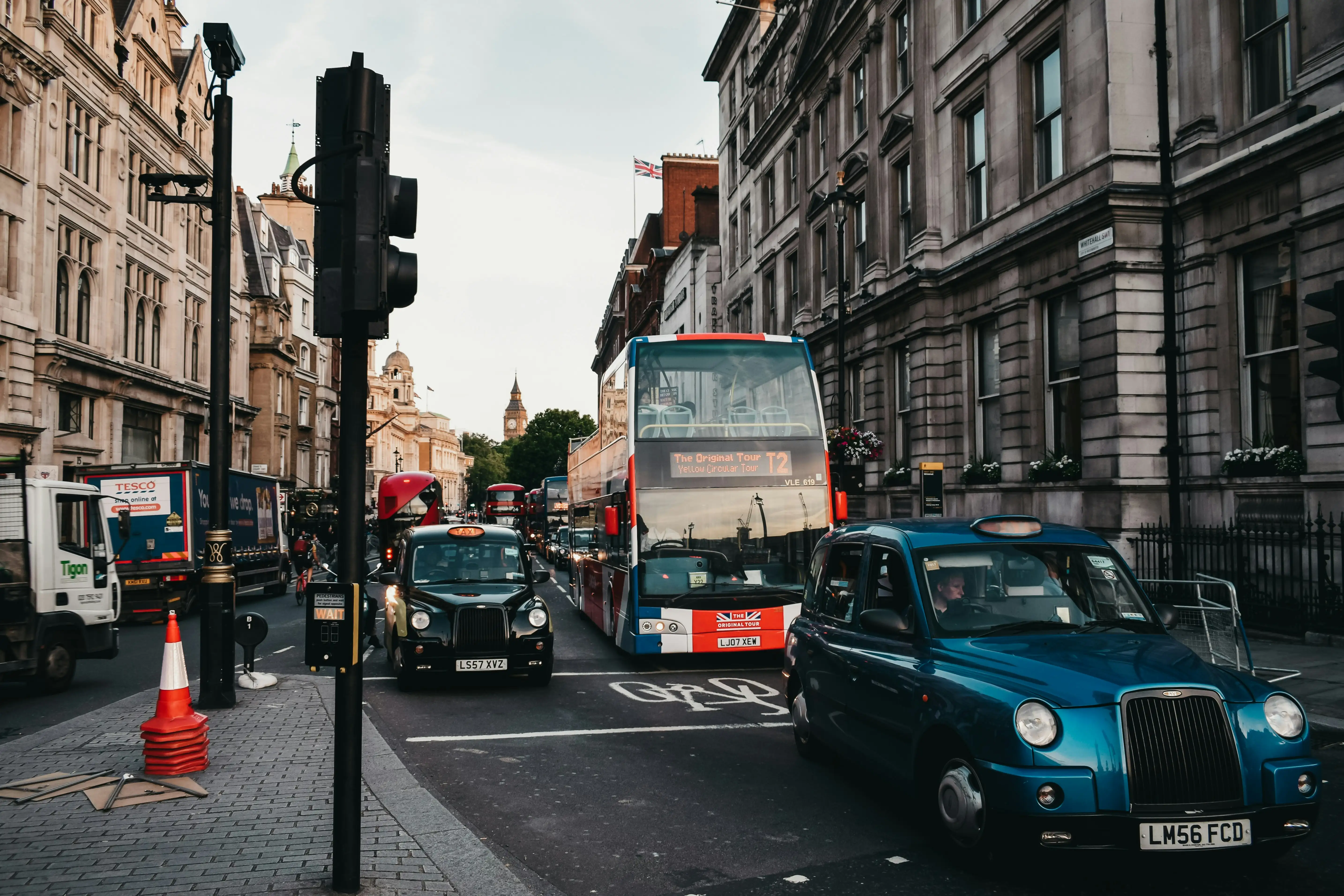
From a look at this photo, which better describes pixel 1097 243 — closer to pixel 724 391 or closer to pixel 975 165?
pixel 975 165

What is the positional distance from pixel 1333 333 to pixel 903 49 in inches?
899

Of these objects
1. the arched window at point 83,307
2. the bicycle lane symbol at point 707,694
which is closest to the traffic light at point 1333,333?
the bicycle lane symbol at point 707,694

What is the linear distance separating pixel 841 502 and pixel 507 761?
6.39 metres

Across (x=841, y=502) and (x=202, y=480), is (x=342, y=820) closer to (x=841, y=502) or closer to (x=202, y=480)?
(x=841, y=502)

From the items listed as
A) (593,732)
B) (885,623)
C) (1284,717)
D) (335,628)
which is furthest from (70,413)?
(1284,717)

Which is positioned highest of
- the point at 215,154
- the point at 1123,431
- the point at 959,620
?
the point at 215,154

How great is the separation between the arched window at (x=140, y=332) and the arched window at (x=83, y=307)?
3.51m

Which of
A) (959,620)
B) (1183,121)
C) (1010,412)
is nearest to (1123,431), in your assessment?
(1010,412)

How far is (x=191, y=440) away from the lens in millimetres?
43000

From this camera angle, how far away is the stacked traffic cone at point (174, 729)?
6.90 m

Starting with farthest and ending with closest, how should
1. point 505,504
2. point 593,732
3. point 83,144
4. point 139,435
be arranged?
point 505,504
point 139,435
point 83,144
point 593,732

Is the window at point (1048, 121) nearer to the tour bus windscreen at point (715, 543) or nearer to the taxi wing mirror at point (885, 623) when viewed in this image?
the tour bus windscreen at point (715, 543)

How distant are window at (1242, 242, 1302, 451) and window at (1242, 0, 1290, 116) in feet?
7.13

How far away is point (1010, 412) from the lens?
67.7 feet
